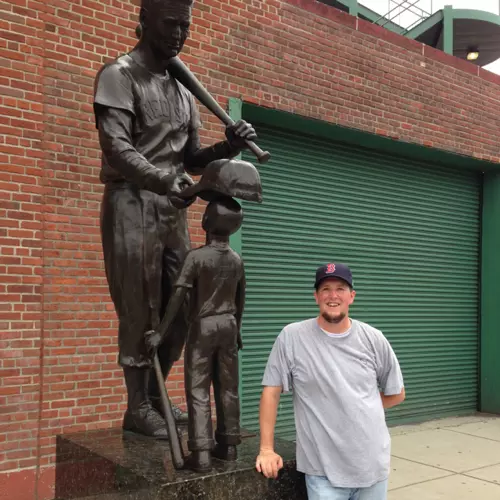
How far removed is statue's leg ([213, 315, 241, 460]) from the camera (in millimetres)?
2850

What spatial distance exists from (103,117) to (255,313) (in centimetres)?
460

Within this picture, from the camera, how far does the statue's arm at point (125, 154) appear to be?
2807 mm

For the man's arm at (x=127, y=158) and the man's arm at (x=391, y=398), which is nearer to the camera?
the man's arm at (x=127, y=158)

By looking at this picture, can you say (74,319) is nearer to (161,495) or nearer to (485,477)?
(161,495)

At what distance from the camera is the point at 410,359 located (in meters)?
9.14

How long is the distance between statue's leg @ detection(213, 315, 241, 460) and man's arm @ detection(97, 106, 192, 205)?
617 millimetres

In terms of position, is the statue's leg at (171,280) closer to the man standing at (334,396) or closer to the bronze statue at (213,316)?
the bronze statue at (213,316)

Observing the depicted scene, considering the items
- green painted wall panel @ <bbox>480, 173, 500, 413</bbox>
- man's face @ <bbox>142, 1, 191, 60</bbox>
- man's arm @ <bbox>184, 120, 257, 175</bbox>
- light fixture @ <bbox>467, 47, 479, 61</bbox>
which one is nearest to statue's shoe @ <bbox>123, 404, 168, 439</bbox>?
man's arm @ <bbox>184, 120, 257, 175</bbox>

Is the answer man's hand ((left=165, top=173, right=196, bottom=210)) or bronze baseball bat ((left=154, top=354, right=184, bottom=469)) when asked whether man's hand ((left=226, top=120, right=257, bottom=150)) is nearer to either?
man's hand ((left=165, top=173, right=196, bottom=210))

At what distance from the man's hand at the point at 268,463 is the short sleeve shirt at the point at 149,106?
1461mm

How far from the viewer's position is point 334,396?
2.69 m

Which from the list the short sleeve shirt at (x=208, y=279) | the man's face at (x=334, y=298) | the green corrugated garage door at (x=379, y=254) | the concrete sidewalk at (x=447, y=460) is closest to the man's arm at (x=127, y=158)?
the short sleeve shirt at (x=208, y=279)

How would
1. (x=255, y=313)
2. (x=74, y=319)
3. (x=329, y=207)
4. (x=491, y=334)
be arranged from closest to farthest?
(x=74, y=319)
(x=255, y=313)
(x=329, y=207)
(x=491, y=334)

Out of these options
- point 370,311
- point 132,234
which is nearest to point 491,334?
point 370,311
